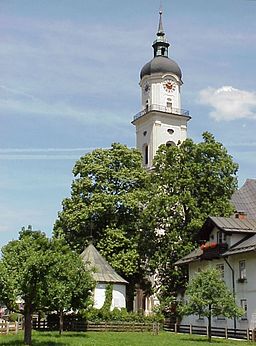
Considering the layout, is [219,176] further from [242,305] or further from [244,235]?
[242,305]

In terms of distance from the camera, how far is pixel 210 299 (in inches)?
1305

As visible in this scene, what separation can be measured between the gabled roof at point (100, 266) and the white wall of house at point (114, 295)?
459mm

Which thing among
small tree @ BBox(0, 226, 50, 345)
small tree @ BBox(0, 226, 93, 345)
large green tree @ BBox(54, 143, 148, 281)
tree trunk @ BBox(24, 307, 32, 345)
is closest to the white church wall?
large green tree @ BBox(54, 143, 148, 281)

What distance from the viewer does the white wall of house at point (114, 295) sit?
43156 mm

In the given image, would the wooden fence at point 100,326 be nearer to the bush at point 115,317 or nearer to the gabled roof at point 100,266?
the bush at point 115,317

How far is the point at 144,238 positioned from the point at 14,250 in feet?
72.5

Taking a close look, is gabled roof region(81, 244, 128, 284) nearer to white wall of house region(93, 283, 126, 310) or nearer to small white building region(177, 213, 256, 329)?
white wall of house region(93, 283, 126, 310)

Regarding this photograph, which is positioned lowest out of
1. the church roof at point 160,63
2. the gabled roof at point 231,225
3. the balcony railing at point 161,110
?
the gabled roof at point 231,225

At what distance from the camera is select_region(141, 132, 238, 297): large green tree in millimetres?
45844

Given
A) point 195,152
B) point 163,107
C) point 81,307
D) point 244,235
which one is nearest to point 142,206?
point 195,152

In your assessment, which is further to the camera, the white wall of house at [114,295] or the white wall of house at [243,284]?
the white wall of house at [114,295]

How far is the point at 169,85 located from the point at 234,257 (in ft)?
122

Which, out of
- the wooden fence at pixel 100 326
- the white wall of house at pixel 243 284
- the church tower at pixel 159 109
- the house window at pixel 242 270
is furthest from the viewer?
the church tower at pixel 159 109

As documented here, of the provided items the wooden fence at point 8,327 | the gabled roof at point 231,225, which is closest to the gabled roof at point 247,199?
the gabled roof at point 231,225
